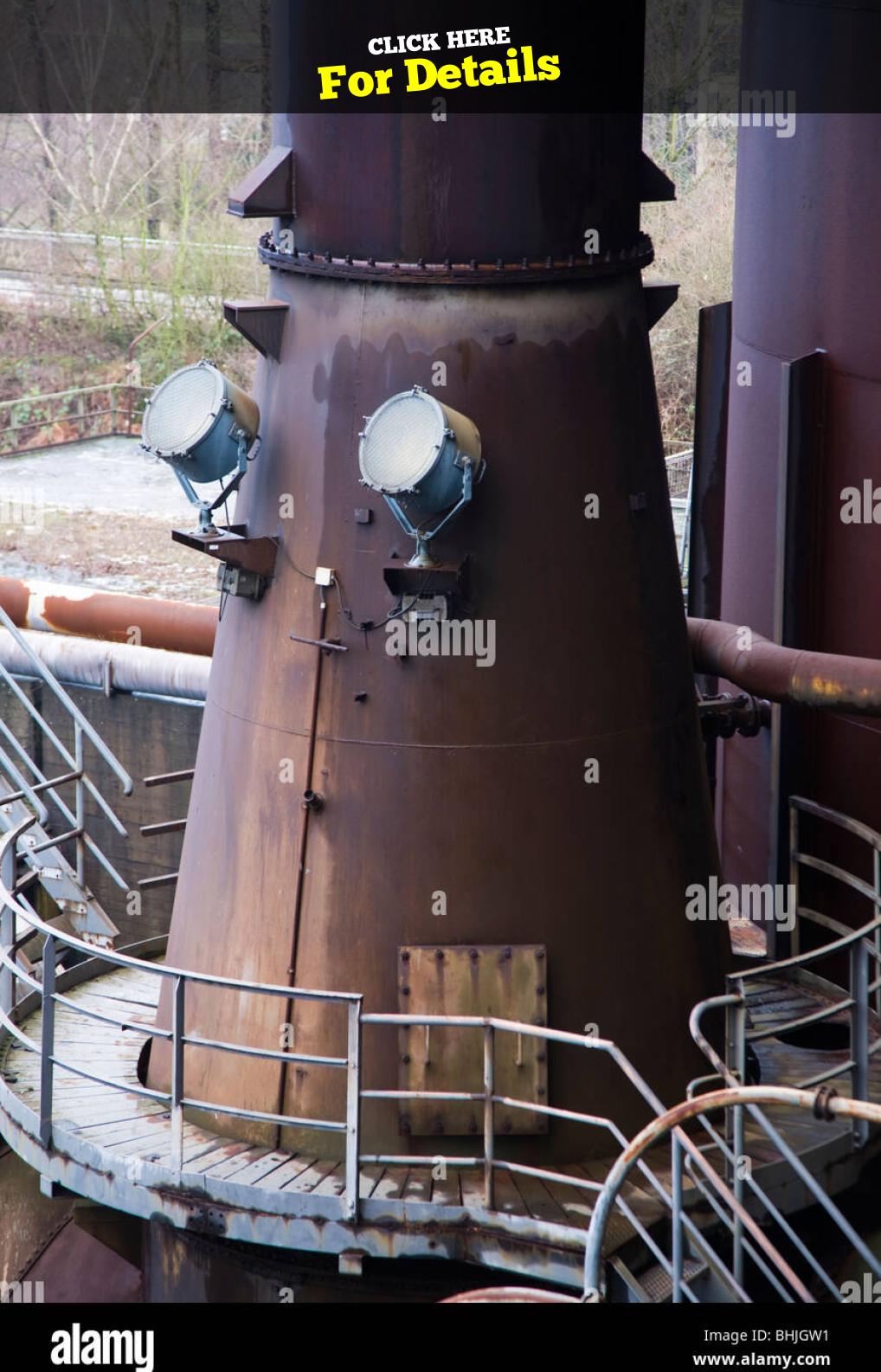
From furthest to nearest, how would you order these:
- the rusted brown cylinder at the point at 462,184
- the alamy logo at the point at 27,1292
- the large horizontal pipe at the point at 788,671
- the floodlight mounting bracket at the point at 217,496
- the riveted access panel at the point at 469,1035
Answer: the alamy logo at the point at 27,1292
the large horizontal pipe at the point at 788,671
the floodlight mounting bracket at the point at 217,496
the riveted access panel at the point at 469,1035
the rusted brown cylinder at the point at 462,184

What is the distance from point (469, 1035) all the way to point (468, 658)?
1.80 metres

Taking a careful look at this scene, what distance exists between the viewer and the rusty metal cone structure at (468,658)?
28.2 ft

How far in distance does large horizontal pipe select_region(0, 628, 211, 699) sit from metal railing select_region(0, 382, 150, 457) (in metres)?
15.4

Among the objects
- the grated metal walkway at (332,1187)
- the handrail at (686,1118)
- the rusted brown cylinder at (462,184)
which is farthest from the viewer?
the rusted brown cylinder at (462,184)

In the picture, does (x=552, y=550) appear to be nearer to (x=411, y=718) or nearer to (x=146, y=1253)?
(x=411, y=718)

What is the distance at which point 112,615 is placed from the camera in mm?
19609

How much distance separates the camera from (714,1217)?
8500mm

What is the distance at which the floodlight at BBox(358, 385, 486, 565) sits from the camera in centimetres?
815

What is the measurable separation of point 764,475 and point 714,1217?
5.81 metres

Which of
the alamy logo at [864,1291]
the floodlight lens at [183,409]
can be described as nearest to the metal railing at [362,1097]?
the alamy logo at [864,1291]

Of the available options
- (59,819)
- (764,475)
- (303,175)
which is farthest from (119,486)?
(303,175)
